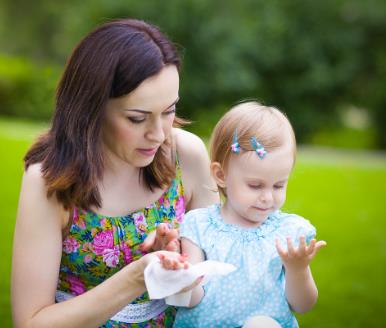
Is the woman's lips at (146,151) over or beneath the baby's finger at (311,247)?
over

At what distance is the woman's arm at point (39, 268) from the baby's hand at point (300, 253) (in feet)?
2.29

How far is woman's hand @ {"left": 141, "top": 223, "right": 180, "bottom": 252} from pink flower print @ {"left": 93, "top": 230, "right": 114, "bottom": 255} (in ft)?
0.49

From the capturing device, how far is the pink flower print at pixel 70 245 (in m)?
2.90

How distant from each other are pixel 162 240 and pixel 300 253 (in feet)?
1.99

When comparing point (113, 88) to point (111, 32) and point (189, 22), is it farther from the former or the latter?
point (189, 22)

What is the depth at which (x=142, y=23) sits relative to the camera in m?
2.88

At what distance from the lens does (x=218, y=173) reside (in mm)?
2869

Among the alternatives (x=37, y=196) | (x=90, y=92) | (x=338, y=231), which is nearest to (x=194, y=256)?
(x=37, y=196)

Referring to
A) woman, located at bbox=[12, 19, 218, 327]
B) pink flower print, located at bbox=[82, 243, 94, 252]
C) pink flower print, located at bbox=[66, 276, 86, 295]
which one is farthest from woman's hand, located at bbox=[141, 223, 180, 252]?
pink flower print, located at bbox=[66, 276, 86, 295]

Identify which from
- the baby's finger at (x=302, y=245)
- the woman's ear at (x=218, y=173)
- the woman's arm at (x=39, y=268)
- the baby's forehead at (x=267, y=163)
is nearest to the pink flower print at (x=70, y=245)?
the woman's arm at (x=39, y=268)

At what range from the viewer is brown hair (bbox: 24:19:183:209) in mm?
2635

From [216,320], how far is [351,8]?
93.3 ft

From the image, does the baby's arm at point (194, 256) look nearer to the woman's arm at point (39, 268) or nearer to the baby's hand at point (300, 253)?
the woman's arm at point (39, 268)

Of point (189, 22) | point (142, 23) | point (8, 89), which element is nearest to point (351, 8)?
point (189, 22)
